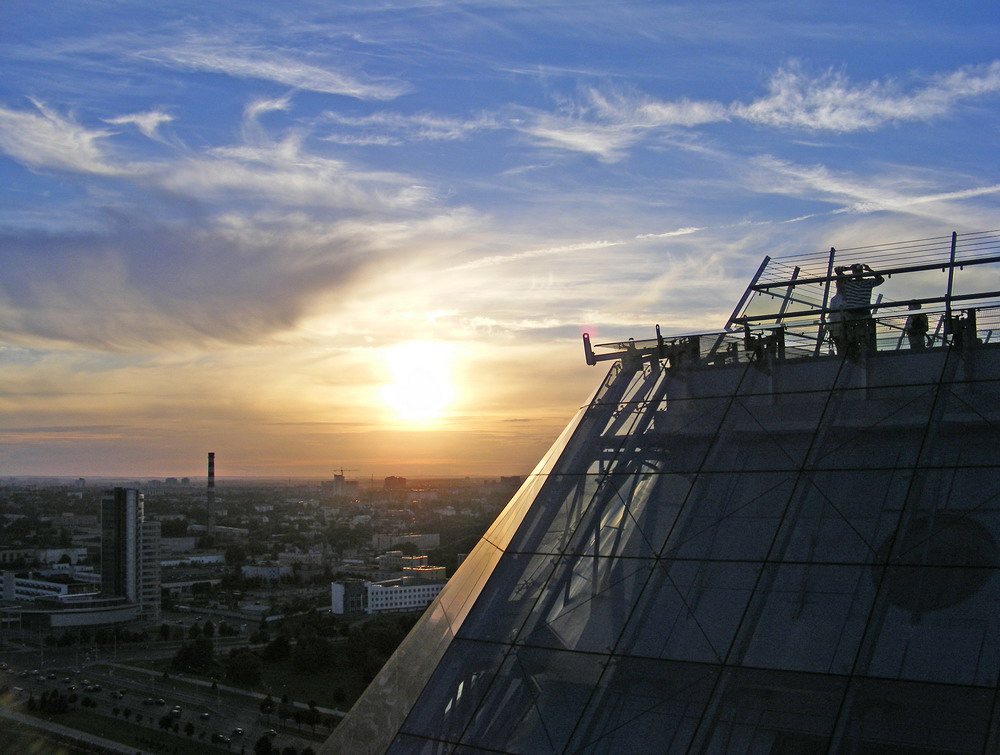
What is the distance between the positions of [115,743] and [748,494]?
49.1 meters

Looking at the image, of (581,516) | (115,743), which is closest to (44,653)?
(115,743)

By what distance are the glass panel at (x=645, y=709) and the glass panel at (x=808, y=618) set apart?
0.50 m

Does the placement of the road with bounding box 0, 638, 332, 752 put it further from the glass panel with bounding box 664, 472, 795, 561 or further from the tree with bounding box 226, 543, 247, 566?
the tree with bounding box 226, 543, 247, 566

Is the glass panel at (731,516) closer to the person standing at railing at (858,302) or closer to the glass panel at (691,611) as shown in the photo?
the glass panel at (691,611)

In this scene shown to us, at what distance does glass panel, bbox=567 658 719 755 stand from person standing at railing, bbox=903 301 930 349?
4.42m

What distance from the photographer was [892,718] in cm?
732

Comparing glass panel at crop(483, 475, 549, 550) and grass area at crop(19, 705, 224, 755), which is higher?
glass panel at crop(483, 475, 549, 550)

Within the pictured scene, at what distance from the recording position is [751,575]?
8758 mm

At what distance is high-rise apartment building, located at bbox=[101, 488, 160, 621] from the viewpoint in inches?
4747

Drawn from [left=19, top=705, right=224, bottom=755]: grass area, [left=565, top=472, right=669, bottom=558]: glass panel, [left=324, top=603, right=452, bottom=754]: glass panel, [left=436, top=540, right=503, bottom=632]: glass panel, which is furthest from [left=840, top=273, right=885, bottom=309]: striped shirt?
[left=19, top=705, right=224, bottom=755]: grass area

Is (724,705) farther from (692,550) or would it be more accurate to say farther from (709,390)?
(709,390)

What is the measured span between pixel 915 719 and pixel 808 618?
1.19 meters

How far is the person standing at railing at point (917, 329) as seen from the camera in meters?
10.4

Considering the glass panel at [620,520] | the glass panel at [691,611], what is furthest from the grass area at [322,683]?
the glass panel at [691,611]
